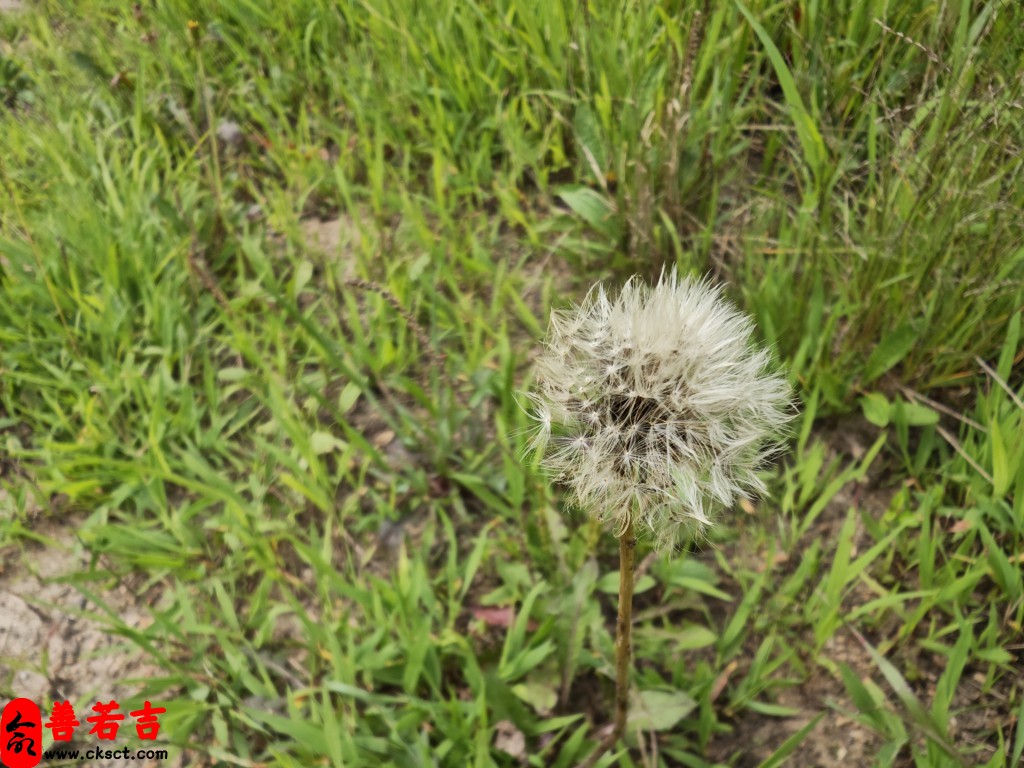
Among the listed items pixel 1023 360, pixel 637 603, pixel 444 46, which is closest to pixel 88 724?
pixel 637 603

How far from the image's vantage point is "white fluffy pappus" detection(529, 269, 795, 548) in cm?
100

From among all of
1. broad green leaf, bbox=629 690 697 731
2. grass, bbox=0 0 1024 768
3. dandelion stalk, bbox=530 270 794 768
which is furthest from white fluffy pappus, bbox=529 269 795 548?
broad green leaf, bbox=629 690 697 731

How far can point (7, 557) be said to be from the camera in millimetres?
2104

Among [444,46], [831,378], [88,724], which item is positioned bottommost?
[88,724]

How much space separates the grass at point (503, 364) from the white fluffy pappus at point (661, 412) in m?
0.54

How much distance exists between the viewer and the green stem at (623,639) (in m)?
1.04

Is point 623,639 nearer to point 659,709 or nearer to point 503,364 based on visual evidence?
point 659,709

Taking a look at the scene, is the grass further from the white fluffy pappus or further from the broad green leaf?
the white fluffy pappus

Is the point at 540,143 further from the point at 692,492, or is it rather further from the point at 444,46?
the point at 692,492

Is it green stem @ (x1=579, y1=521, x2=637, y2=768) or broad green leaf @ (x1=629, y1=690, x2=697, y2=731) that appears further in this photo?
broad green leaf @ (x1=629, y1=690, x2=697, y2=731)

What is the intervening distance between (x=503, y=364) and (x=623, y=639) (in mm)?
920

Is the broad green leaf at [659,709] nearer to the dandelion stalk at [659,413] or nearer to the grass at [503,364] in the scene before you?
the grass at [503,364]

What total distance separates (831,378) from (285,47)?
2.30m

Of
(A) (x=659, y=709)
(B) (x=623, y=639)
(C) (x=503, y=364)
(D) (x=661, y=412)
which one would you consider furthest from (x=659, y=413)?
(C) (x=503, y=364)
